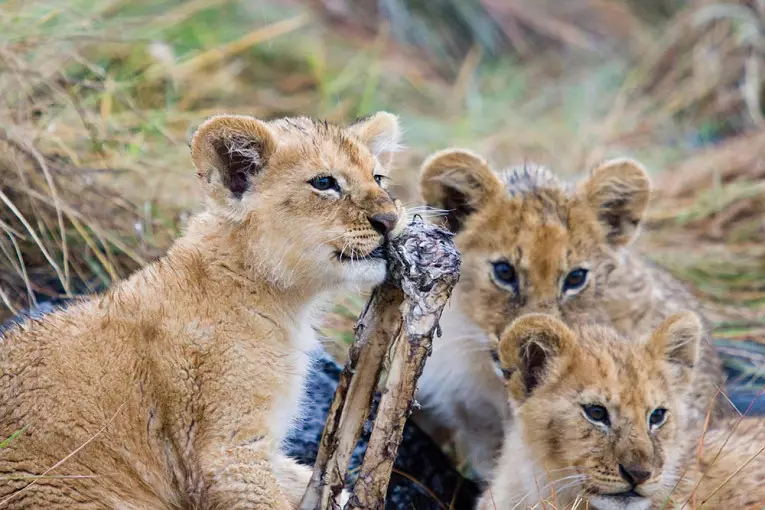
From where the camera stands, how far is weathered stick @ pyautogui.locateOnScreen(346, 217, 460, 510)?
3.50 m

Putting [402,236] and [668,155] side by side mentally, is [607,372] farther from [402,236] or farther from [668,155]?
[668,155]

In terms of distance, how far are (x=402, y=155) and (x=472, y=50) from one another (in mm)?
3721

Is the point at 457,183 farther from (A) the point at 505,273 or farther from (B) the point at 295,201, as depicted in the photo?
(B) the point at 295,201

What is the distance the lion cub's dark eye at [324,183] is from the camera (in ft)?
12.9

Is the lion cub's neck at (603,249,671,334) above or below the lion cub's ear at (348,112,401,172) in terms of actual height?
above

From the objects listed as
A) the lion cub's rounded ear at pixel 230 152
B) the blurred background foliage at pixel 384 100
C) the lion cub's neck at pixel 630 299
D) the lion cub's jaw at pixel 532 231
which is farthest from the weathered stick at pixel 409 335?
the lion cub's neck at pixel 630 299

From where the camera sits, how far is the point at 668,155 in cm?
1012

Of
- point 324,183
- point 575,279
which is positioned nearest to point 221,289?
point 324,183

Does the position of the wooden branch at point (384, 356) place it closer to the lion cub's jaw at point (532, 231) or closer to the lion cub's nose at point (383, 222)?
the lion cub's nose at point (383, 222)

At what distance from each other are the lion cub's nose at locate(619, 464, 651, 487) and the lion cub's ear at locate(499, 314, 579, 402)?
586 millimetres

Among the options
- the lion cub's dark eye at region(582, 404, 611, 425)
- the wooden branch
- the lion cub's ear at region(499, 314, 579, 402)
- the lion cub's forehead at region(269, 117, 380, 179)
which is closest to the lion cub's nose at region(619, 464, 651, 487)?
the lion cub's dark eye at region(582, 404, 611, 425)

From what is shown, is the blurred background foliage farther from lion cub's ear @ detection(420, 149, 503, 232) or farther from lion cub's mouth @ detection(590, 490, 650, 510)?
lion cub's mouth @ detection(590, 490, 650, 510)

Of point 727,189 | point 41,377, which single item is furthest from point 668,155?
point 41,377

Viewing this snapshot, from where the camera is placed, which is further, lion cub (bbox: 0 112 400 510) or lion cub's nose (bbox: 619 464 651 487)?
lion cub's nose (bbox: 619 464 651 487)
